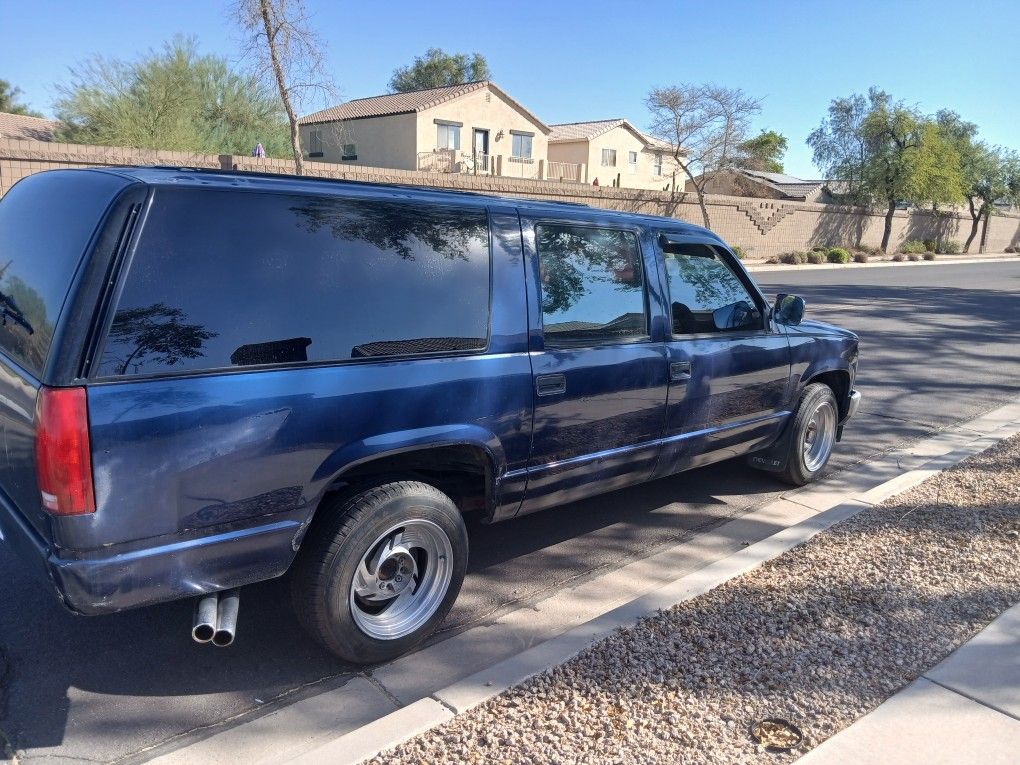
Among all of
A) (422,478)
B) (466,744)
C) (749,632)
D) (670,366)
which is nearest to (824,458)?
(670,366)

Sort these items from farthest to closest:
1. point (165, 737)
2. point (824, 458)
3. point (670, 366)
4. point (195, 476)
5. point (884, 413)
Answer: point (884, 413) < point (824, 458) < point (670, 366) < point (165, 737) < point (195, 476)

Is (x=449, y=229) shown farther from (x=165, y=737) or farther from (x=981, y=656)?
(x=981, y=656)

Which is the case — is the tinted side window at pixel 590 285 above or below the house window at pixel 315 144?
below

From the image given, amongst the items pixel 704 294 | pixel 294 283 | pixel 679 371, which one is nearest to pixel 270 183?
pixel 294 283

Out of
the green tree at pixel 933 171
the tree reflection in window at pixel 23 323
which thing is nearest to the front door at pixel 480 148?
the green tree at pixel 933 171

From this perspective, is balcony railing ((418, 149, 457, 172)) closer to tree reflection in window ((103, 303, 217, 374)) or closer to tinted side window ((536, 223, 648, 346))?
tinted side window ((536, 223, 648, 346))

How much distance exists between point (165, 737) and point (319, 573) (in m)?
0.79

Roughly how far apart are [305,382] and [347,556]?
708mm

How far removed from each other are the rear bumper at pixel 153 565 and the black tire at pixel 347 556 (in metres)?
0.13

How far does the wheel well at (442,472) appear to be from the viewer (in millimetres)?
3281

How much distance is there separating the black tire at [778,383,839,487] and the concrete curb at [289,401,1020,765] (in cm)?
13

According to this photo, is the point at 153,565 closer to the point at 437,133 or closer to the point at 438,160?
the point at 438,160

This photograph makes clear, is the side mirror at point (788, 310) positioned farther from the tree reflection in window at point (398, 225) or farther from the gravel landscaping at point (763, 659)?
the tree reflection in window at point (398, 225)

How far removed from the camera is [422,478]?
357 centimetres
